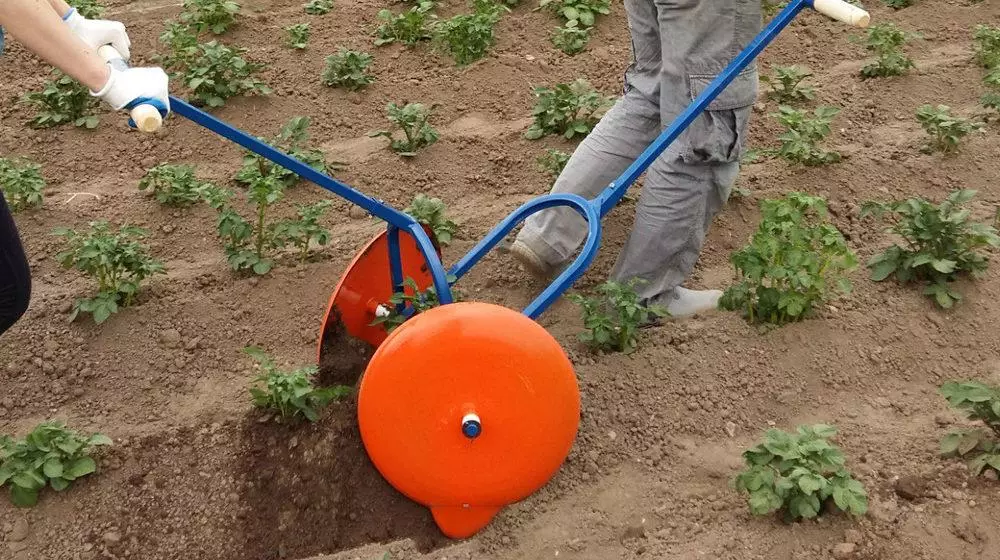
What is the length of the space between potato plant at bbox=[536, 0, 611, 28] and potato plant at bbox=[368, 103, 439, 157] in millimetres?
1144

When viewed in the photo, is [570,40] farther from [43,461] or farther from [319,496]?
[43,461]

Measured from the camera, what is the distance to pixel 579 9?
5410 millimetres

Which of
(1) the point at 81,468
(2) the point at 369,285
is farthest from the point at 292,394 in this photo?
(1) the point at 81,468

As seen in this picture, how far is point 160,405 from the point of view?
340cm

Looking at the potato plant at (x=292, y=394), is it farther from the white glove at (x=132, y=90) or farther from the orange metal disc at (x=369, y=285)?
the white glove at (x=132, y=90)

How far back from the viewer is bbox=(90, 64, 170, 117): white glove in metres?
2.43

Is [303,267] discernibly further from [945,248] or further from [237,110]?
[945,248]

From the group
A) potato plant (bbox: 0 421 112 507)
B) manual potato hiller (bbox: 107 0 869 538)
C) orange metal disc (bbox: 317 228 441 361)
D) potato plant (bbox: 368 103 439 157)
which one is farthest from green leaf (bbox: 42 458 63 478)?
potato plant (bbox: 368 103 439 157)

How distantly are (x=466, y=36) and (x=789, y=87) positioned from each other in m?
1.47

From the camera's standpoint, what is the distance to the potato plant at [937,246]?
3664mm

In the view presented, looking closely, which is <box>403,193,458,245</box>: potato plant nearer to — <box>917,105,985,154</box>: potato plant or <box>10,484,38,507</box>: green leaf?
<box>10,484,38,507</box>: green leaf

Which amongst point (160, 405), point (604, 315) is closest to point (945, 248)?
point (604, 315)

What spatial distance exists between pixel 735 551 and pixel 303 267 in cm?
188

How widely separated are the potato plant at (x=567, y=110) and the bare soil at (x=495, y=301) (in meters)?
0.08
